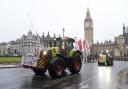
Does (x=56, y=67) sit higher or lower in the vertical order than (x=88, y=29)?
lower

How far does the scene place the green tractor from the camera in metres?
21.0

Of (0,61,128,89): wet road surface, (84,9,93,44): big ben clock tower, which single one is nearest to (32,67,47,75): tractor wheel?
(0,61,128,89): wet road surface

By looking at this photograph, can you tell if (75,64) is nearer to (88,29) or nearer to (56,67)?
(56,67)

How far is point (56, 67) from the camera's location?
20891 mm

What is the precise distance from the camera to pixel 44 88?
48.2 feet

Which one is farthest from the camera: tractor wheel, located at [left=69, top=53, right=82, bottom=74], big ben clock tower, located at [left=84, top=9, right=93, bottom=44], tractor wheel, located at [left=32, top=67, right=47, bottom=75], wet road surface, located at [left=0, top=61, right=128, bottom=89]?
big ben clock tower, located at [left=84, top=9, right=93, bottom=44]

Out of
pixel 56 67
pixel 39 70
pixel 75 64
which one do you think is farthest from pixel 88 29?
pixel 56 67

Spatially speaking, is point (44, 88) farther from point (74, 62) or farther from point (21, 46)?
point (21, 46)

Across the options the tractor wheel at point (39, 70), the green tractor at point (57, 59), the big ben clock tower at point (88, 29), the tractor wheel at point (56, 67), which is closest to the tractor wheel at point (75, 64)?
the green tractor at point (57, 59)

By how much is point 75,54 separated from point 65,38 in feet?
6.57

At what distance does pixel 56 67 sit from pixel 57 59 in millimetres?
642

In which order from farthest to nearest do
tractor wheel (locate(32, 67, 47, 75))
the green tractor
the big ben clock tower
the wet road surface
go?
the big ben clock tower → tractor wheel (locate(32, 67, 47, 75)) → the green tractor → the wet road surface

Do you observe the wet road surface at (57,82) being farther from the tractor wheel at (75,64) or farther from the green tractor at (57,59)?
the tractor wheel at (75,64)

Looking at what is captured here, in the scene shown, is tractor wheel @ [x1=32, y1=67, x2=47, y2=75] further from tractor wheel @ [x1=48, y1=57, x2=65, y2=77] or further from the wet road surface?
tractor wheel @ [x1=48, y1=57, x2=65, y2=77]
